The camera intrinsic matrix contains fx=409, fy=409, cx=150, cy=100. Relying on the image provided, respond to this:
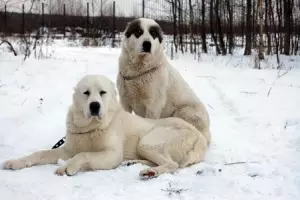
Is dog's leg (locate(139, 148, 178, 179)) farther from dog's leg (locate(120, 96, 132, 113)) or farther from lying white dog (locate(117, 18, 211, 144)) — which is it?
dog's leg (locate(120, 96, 132, 113))

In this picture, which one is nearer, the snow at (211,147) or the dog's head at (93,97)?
the snow at (211,147)

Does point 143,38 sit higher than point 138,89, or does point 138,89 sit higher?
point 143,38

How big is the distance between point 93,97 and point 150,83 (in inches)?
58.0

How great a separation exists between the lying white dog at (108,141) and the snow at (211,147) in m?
0.12

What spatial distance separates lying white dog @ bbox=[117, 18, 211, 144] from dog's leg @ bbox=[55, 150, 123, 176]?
4.47 feet

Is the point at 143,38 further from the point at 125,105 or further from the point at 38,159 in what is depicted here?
the point at 38,159

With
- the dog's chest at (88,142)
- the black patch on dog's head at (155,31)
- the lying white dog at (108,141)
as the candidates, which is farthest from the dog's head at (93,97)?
the black patch on dog's head at (155,31)

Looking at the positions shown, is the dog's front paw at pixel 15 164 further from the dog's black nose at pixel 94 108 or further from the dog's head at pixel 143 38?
the dog's head at pixel 143 38

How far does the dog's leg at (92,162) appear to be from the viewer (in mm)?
3594

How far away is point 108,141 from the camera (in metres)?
3.94

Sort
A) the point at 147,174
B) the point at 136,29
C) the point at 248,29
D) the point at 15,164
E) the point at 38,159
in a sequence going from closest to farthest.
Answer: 1. the point at 147,174
2. the point at 15,164
3. the point at 38,159
4. the point at 136,29
5. the point at 248,29

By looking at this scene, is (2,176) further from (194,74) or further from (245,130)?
(194,74)

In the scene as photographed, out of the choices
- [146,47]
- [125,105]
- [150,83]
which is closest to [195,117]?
[150,83]

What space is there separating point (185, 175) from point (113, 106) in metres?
1.03
